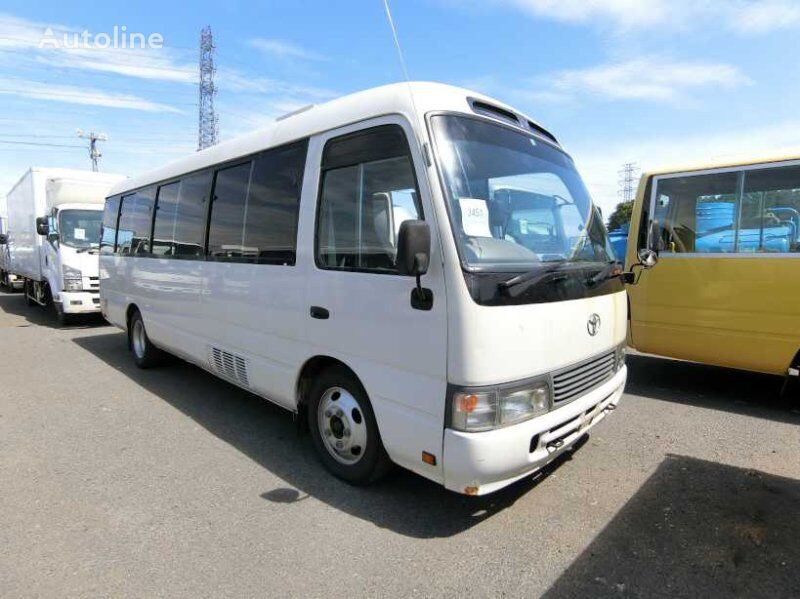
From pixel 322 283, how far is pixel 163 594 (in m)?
1.95

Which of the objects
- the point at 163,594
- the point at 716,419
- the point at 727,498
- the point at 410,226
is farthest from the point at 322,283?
the point at 716,419

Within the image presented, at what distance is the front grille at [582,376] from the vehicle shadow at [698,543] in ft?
2.64

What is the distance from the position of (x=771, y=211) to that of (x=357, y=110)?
13.9ft

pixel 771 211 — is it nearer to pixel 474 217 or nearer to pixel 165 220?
pixel 474 217

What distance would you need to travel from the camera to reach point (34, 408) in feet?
18.0

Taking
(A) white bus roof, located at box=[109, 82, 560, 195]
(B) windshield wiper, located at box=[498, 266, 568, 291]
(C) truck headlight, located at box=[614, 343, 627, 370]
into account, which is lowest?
(C) truck headlight, located at box=[614, 343, 627, 370]

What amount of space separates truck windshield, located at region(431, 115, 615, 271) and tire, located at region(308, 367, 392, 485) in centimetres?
129

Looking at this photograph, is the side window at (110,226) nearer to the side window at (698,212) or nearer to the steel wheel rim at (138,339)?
the steel wheel rim at (138,339)

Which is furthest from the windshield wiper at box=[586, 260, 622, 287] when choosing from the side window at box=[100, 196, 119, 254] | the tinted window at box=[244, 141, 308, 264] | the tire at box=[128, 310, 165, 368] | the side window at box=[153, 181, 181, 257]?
the side window at box=[100, 196, 119, 254]

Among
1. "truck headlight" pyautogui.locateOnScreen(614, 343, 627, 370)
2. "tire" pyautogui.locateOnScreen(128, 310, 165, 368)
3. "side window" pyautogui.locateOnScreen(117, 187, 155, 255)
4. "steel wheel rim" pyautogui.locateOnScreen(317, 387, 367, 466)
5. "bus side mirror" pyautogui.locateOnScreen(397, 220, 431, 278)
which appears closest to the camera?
"bus side mirror" pyautogui.locateOnScreen(397, 220, 431, 278)

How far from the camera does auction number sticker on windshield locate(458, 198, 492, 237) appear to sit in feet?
9.40

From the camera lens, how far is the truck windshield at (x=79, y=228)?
10.7 meters

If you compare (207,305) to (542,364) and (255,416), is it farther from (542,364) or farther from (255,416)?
(542,364)

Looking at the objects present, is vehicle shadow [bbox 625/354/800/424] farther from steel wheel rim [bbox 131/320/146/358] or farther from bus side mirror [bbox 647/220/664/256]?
steel wheel rim [bbox 131/320/146/358]
